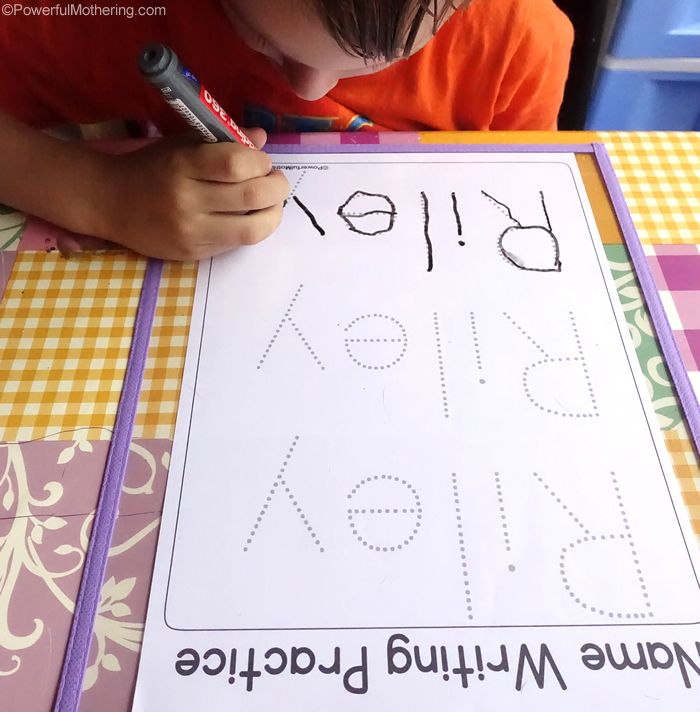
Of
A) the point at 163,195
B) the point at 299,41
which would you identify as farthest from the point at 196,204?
the point at 299,41

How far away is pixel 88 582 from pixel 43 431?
0.32 feet

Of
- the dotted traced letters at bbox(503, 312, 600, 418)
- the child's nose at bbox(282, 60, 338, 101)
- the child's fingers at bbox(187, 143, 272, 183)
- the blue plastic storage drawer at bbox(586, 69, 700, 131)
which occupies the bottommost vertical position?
the dotted traced letters at bbox(503, 312, 600, 418)

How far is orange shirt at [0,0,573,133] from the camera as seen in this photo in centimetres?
58

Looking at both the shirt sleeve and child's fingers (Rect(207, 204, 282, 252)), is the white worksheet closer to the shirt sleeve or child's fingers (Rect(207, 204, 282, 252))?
child's fingers (Rect(207, 204, 282, 252))

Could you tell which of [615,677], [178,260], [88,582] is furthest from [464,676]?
[178,260]

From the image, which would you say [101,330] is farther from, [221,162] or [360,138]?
[360,138]

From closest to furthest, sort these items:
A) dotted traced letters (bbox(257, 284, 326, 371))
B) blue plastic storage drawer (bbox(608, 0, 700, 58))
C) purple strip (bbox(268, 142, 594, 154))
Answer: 1. dotted traced letters (bbox(257, 284, 326, 371))
2. purple strip (bbox(268, 142, 594, 154))
3. blue plastic storage drawer (bbox(608, 0, 700, 58))

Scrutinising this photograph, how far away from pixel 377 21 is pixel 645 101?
69 cm

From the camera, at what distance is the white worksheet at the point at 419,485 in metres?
0.32

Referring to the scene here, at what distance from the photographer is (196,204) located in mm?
473

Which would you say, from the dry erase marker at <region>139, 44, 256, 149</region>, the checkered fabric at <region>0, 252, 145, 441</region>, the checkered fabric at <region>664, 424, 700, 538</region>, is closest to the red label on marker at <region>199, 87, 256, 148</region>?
the dry erase marker at <region>139, 44, 256, 149</region>

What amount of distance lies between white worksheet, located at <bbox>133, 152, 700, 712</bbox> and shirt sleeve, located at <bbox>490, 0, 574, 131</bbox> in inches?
7.4

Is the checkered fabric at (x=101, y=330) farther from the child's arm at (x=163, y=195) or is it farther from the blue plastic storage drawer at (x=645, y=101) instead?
the blue plastic storage drawer at (x=645, y=101)

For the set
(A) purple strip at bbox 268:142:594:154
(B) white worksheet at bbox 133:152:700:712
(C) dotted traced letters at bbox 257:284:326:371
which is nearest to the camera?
(B) white worksheet at bbox 133:152:700:712
